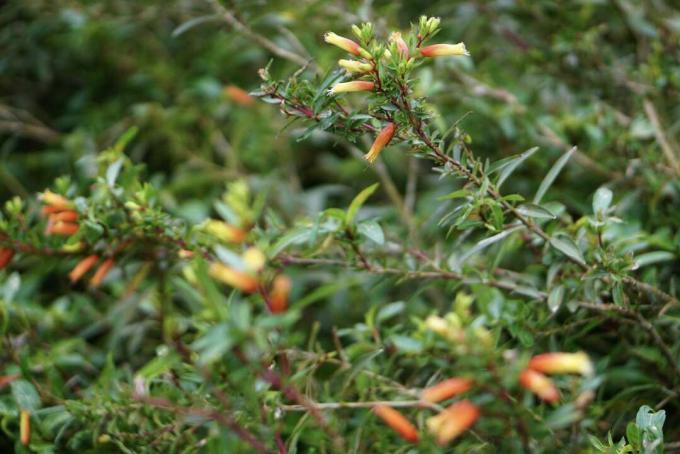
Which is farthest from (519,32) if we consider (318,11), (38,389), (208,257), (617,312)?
(38,389)

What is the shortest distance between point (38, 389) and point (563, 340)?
968 millimetres

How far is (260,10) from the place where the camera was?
188 centimetres

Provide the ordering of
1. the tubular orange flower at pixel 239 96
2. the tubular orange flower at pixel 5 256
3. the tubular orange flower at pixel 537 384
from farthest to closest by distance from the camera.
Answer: the tubular orange flower at pixel 239 96 < the tubular orange flower at pixel 5 256 < the tubular orange flower at pixel 537 384

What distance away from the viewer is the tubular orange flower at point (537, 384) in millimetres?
737

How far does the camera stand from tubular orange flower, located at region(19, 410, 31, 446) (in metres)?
1.21

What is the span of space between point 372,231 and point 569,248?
31 cm

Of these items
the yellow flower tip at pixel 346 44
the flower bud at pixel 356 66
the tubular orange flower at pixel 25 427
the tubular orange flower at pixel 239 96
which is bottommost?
the tubular orange flower at pixel 25 427

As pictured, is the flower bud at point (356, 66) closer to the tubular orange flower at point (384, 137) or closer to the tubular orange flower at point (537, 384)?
the tubular orange flower at point (384, 137)

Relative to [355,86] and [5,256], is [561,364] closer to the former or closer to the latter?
[355,86]

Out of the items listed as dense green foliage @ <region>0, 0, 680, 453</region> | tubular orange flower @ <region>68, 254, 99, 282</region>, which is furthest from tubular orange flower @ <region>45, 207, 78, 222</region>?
tubular orange flower @ <region>68, 254, 99, 282</region>

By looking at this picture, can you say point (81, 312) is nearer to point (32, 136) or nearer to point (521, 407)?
point (32, 136)

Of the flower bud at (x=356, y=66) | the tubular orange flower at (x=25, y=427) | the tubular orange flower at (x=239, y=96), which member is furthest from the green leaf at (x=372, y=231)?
the tubular orange flower at (x=239, y=96)

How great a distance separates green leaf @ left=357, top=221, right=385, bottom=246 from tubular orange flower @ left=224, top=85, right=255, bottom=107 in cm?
98

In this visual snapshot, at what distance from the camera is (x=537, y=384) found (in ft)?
2.45
